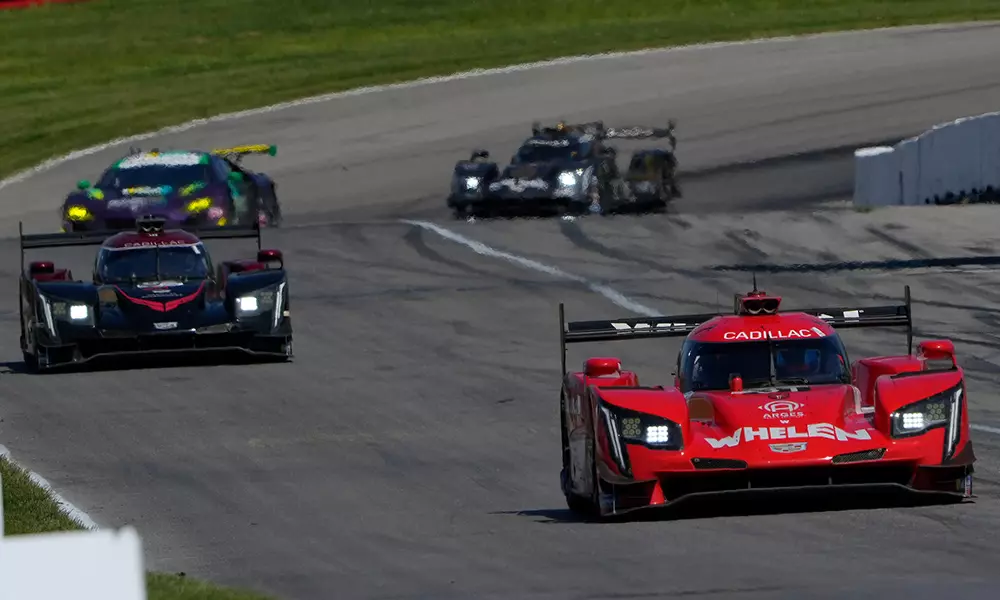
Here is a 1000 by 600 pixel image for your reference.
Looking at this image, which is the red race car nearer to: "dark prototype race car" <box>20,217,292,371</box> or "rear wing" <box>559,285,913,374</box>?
"rear wing" <box>559,285,913,374</box>

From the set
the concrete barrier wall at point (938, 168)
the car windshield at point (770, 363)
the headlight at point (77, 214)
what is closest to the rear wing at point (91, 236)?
the headlight at point (77, 214)

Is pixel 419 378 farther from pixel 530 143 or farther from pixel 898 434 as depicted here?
pixel 530 143

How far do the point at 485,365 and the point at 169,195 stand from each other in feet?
32.2

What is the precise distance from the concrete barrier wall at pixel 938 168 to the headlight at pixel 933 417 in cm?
1921

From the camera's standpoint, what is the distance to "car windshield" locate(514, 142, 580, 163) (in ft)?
105

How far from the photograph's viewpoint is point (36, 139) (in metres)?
42.7

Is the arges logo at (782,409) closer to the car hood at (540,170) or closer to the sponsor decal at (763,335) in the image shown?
the sponsor decal at (763,335)

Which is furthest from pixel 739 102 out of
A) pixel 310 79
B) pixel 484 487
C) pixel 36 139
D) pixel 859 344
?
pixel 484 487

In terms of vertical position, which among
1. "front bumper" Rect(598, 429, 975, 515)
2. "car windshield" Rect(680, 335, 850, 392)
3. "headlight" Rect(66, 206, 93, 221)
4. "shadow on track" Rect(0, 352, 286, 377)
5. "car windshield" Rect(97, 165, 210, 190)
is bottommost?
"shadow on track" Rect(0, 352, 286, 377)

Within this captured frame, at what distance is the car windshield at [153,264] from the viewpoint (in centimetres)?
2080

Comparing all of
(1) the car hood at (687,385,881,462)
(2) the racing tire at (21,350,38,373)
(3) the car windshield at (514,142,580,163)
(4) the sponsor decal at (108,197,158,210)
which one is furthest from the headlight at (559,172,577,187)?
(1) the car hood at (687,385,881,462)

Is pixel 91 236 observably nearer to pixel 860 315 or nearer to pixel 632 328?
pixel 632 328

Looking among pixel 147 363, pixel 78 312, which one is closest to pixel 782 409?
pixel 78 312

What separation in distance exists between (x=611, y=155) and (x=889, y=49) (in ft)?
57.0
